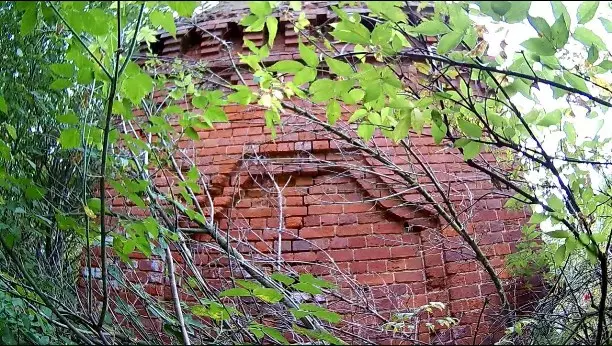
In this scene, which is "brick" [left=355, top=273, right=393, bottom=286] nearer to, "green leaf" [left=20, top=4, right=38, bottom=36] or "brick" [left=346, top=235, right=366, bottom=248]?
"brick" [left=346, top=235, right=366, bottom=248]

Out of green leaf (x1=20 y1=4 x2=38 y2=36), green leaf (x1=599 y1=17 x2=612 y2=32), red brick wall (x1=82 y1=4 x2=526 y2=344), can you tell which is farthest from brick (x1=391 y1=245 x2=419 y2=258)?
green leaf (x1=20 y1=4 x2=38 y2=36)

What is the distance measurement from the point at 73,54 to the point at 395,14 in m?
1.04

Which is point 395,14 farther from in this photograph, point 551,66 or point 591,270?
point 591,270

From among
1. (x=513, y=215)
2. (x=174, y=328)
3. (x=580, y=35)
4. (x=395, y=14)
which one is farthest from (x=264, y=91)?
(x=513, y=215)

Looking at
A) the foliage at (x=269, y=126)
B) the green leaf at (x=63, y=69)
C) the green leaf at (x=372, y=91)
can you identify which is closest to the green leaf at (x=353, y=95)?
the foliage at (x=269, y=126)

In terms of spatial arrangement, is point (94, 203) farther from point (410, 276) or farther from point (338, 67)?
point (410, 276)

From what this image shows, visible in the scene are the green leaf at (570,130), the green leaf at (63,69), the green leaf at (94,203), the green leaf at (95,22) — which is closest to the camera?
the green leaf at (95,22)

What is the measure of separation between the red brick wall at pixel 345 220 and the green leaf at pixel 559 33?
4.69 feet

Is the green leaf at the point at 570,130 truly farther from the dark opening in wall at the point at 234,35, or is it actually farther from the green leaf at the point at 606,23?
the dark opening in wall at the point at 234,35

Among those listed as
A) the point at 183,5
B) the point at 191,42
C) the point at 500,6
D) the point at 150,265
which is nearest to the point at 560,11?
the point at 500,6

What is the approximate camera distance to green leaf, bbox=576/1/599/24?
1.52m

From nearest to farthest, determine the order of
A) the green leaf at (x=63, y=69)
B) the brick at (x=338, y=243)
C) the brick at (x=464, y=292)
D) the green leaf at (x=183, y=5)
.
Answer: the green leaf at (x=183, y=5), the green leaf at (x=63, y=69), the brick at (x=464, y=292), the brick at (x=338, y=243)

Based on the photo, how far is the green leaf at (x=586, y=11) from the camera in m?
1.52

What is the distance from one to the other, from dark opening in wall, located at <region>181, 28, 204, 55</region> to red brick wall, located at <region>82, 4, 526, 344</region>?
69 cm
